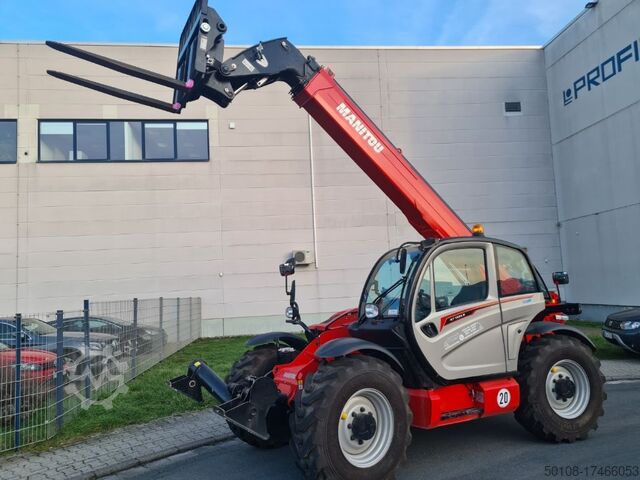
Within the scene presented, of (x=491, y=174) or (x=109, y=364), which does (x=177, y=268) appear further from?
(x=491, y=174)

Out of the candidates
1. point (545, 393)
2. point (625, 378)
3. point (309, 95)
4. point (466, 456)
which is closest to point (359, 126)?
point (309, 95)

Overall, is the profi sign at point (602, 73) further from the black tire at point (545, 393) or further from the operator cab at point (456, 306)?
the black tire at point (545, 393)

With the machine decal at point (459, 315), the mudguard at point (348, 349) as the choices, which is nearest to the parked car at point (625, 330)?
the machine decal at point (459, 315)

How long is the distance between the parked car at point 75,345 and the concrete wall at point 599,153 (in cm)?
1452

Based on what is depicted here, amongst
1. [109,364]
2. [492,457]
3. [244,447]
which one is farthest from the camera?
[109,364]

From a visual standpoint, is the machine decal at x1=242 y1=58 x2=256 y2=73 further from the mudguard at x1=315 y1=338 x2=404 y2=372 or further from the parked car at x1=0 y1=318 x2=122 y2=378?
the parked car at x1=0 y1=318 x2=122 y2=378

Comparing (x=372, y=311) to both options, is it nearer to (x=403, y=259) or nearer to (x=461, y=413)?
(x=403, y=259)

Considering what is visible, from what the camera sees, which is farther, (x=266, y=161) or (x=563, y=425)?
(x=266, y=161)

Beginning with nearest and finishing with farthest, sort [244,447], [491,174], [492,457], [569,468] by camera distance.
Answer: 1. [569,468]
2. [492,457]
3. [244,447]
4. [491,174]

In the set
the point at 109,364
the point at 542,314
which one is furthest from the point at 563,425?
the point at 109,364

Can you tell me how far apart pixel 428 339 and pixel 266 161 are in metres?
14.3

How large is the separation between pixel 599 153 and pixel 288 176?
10298 millimetres

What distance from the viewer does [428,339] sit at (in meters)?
5.02

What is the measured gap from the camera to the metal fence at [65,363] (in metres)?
6.18
